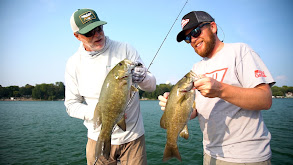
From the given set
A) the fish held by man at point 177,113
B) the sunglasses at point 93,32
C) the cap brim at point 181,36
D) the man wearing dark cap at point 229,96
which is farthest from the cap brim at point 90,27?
the fish held by man at point 177,113

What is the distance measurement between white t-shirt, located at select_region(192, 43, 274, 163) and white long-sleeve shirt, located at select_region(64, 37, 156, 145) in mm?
1183

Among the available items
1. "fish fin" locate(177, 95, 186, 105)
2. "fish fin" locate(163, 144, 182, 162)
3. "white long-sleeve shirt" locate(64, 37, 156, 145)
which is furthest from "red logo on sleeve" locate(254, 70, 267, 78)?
"white long-sleeve shirt" locate(64, 37, 156, 145)

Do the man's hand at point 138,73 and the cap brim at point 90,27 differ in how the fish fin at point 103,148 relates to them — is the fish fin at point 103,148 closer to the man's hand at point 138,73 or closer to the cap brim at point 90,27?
the man's hand at point 138,73

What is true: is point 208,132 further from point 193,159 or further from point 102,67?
point 193,159

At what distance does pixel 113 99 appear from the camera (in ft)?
8.95

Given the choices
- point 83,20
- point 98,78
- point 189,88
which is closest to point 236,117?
point 189,88

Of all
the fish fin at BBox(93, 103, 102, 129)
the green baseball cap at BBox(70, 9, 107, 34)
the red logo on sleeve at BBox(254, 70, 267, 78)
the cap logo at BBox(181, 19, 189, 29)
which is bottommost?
the fish fin at BBox(93, 103, 102, 129)

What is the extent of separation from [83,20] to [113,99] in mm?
1823

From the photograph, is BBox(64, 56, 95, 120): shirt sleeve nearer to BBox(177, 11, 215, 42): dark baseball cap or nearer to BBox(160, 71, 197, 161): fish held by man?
BBox(160, 71, 197, 161): fish held by man

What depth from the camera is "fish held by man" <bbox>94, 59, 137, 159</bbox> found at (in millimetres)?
2729

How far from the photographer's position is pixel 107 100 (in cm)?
275

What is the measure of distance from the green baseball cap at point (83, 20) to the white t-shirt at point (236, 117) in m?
2.35

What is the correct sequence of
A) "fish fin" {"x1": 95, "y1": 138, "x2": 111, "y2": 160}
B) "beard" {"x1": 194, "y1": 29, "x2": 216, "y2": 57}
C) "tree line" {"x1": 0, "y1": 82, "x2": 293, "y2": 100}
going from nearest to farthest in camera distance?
"fish fin" {"x1": 95, "y1": 138, "x2": 111, "y2": 160}, "beard" {"x1": 194, "y1": 29, "x2": 216, "y2": 57}, "tree line" {"x1": 0, "y1": 82, "x2": 293, "y2": 100}

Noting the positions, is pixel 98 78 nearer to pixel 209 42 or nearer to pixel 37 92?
pixel 209 42
